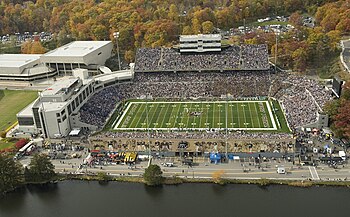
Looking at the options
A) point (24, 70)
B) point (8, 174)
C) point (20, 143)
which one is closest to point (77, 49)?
point (24, 70)

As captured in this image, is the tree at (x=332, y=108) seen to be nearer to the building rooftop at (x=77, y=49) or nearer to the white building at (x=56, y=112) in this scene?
the white building at (x=56, y=112)

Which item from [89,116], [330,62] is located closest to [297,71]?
[330,62]

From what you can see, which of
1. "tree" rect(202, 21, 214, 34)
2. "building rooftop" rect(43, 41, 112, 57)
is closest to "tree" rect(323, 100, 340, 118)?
"tree" rect(202, 21, 214, 34)

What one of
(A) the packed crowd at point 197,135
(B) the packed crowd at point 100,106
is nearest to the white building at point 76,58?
(B) the packed crowd at point 100,106

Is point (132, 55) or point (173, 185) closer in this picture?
point (173, 185)

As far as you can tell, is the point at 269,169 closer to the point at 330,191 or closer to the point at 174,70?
the point at 330,191

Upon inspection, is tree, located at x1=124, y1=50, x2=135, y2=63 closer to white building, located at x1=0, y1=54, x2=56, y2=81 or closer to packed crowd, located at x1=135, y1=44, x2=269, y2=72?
packed crowd, located at x1=135, y1=44, x2=269, y2=72
